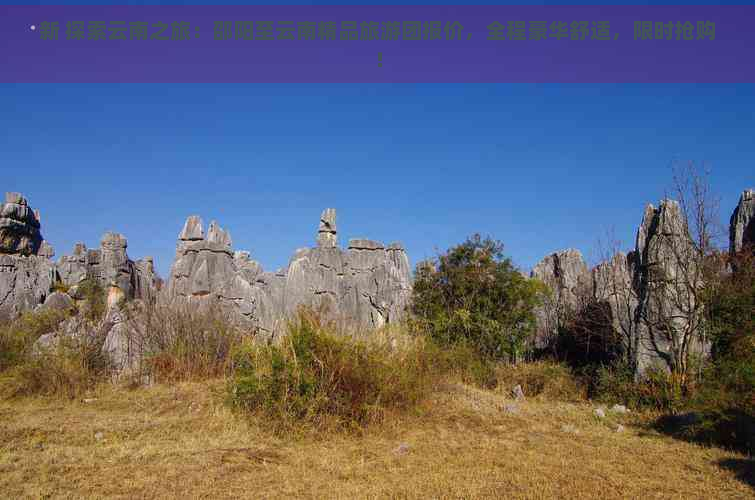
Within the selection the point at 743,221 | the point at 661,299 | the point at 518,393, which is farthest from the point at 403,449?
the point at 743,221

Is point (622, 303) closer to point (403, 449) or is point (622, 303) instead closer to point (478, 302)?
point (478, 302)

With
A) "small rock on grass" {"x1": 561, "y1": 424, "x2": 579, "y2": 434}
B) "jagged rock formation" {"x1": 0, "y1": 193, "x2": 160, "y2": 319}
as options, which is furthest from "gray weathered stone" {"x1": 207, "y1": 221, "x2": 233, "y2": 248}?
"small rock on grass" {"x1": 561, "y1": 424, "x2": 579, "y2": 434}

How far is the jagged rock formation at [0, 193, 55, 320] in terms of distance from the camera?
34.5 meters

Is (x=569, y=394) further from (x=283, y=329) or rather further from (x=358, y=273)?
(x=358, y=273)

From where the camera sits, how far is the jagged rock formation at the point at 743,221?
17.1 meters

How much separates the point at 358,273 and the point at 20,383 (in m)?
18.1

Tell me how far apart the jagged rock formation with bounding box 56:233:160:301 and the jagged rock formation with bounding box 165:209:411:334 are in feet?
39.9

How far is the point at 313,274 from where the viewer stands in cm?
2661

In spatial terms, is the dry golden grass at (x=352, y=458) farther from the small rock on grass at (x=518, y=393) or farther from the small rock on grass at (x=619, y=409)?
the small rock on grass at (x=518, y=393)

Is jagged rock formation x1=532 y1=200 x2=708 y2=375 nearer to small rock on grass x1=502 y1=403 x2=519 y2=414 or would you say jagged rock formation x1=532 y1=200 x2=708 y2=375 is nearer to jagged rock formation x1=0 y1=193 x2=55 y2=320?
small rock on grass x1=502 y1=403 x2=519 y2=414

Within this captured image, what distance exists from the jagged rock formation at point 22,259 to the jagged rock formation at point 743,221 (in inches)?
1343

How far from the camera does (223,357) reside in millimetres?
11414

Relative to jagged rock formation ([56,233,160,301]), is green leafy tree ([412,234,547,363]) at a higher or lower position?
lower

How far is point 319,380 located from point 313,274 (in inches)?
760
